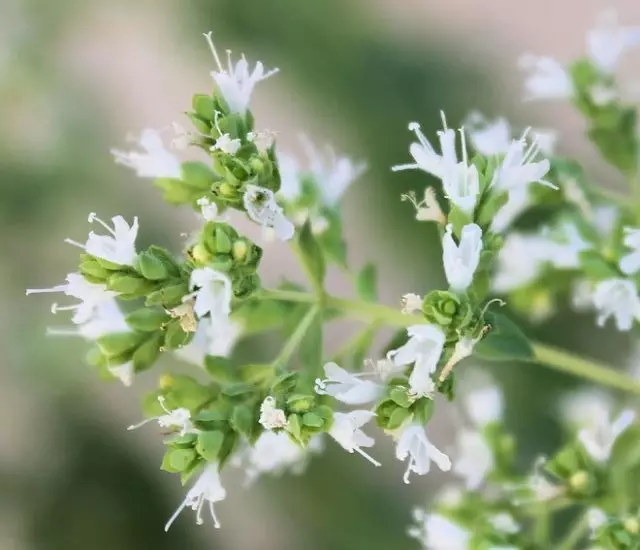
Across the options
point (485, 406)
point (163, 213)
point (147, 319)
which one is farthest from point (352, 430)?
point (163, 213)

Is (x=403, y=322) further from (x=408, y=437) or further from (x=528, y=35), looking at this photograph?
(x=528, y=35)

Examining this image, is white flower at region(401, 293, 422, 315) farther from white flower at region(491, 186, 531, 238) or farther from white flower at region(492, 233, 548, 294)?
white flower at region(492, 233, 548, 294)

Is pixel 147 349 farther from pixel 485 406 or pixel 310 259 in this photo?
pixel 485 406

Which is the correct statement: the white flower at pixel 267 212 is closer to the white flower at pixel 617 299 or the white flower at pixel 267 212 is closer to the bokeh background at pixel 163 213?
the white flower at pixel 617 299

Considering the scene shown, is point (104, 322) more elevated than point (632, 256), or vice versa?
point (632, 256)

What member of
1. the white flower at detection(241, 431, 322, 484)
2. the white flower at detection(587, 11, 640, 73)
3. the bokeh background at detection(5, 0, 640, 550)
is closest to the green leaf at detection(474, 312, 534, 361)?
the white flower at detection(241, 431, 322, 484)

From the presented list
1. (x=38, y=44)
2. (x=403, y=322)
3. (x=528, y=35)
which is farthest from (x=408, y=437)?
(x=528, y=35)
